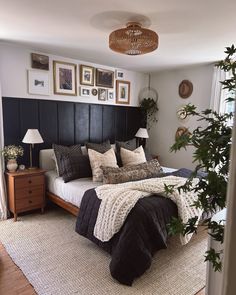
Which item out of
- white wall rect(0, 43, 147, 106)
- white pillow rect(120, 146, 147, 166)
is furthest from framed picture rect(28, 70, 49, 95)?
white pillow rect(120, 146, 147, 166)

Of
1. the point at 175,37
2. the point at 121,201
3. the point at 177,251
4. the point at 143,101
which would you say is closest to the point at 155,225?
the point at 121,201

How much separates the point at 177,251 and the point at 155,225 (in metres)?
0.64

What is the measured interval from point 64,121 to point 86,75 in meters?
0.92

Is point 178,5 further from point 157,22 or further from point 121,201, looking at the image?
point 121,201

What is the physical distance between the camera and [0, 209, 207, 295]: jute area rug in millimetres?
1934

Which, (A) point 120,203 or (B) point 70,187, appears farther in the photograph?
(B) point 70,187

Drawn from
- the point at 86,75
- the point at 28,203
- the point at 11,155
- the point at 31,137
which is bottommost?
the point at 28,203

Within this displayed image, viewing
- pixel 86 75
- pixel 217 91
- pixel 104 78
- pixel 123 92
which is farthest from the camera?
pixel 123 92

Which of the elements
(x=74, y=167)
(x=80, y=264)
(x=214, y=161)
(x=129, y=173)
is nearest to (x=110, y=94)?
(x=74, y=167)

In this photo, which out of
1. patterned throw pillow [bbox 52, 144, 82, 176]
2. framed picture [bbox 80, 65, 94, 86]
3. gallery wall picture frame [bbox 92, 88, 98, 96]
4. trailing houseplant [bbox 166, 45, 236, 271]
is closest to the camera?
trailing houseplant [bbox 166, 45, 236, 271]

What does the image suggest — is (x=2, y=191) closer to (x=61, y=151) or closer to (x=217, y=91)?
(x=61, y=151)

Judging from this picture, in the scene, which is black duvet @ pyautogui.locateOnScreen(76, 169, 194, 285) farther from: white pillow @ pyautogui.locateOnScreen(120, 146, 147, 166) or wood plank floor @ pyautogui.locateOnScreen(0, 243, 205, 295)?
white pillow @ pyautogui.locateOnScreen(120, 146, 147, 166)

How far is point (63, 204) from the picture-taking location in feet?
10.1

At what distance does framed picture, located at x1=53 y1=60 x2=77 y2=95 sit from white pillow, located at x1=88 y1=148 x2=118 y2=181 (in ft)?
3.81
